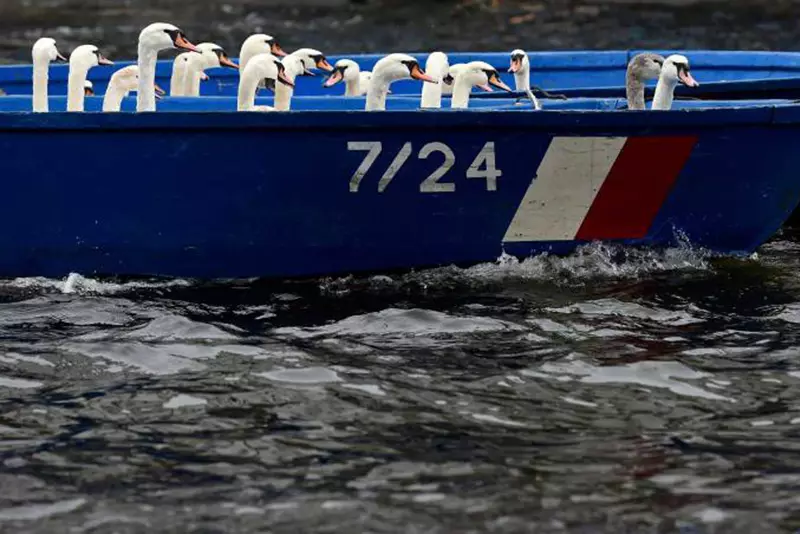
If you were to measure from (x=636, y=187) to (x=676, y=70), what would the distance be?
107cm

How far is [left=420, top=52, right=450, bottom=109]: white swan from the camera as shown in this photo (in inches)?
458

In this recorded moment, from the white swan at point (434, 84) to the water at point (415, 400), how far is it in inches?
68.8

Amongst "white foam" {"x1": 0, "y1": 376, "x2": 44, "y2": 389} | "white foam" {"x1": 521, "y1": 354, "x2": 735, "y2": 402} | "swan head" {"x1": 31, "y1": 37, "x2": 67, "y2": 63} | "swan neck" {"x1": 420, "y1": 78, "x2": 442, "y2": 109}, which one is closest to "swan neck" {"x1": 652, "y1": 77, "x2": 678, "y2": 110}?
"swan neck" {"x1": 420, "y1": 78, "x2": 442, "y2": 109}

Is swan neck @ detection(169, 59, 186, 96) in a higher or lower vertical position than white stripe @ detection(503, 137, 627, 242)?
higher

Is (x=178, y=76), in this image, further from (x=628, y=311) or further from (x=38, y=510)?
(x=38, y=510)

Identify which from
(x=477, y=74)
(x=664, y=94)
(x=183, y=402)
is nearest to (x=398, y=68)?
(x=477, y=74)

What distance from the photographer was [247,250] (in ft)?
33.5

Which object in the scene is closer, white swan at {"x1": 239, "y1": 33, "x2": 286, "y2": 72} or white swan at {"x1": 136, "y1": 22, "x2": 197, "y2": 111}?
white swan at {"x1": 136, "y1": 22, "x2": 197, "y2": 111}

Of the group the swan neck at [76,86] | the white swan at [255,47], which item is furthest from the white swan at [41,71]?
the white swan at [255,47]

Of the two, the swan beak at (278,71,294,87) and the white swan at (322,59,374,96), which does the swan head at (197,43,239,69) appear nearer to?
the white swan at (322,59,374,96)

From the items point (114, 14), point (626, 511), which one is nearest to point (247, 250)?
point (626, 511)

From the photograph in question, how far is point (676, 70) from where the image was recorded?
10.7m

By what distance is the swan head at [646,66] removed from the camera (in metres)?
11.0

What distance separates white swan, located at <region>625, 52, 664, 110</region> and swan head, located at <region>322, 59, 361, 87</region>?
7.12ft
